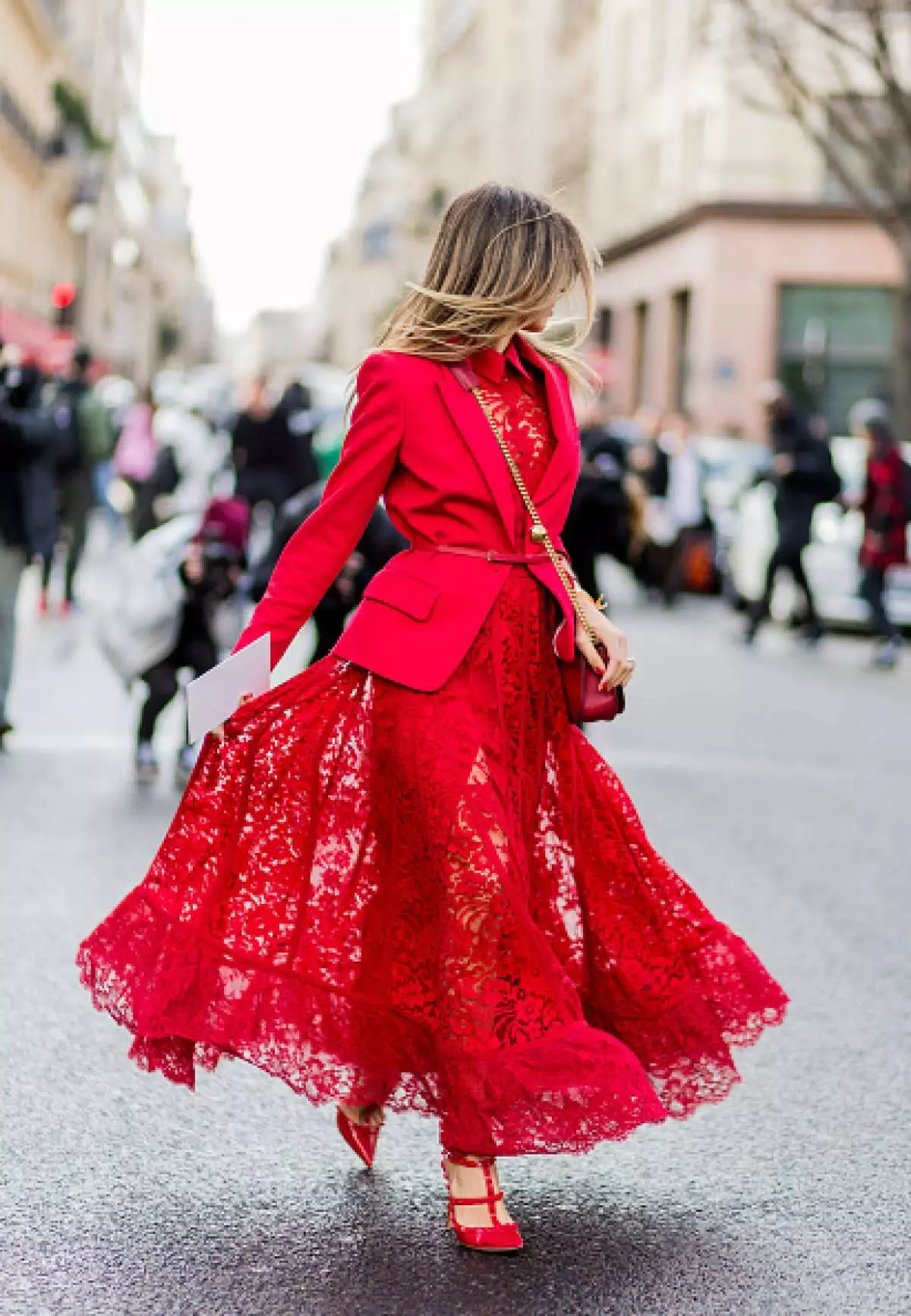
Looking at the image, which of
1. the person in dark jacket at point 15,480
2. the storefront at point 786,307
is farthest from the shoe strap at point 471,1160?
the storefront at point 786,307

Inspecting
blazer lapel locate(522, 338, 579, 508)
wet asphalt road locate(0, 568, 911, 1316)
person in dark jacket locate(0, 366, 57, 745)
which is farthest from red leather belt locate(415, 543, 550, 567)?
person in dark jacket locate(0, 366, 57, 745)

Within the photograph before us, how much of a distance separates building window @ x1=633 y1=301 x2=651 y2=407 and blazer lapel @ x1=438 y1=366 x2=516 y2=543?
4323 centimetres

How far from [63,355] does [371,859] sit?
12.9 metres

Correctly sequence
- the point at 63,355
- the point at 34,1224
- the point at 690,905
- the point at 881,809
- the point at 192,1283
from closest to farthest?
the point at 192,1283 → the point at 34,1224 → the point at 690,905 → the point at 881,809 → the point at 63,355

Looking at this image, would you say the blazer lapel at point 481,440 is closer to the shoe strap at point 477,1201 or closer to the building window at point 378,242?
the shoe strap at point 477,1201

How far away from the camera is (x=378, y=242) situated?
510 ft

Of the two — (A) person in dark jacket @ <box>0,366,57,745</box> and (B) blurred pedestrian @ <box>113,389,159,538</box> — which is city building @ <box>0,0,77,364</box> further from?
(A) person in dark jacket @ <box>0,366,57,745</box>

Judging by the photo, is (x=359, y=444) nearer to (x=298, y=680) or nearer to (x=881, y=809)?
(x=298, y=680)

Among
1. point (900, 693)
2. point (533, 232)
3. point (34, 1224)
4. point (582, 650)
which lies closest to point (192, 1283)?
point (34, 1224)

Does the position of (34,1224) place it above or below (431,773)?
below

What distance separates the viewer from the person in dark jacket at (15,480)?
9727mm

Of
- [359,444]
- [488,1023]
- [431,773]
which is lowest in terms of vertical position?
[488,1023]

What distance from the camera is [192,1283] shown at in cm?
362

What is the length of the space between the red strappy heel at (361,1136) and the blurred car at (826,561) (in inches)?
489
